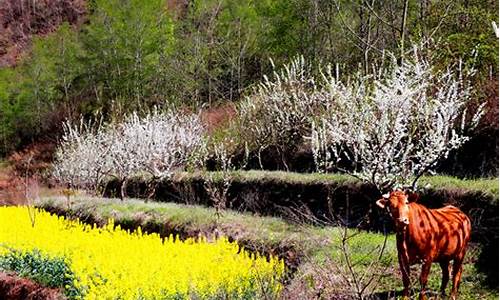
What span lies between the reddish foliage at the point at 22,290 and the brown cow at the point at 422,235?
5.45 meters

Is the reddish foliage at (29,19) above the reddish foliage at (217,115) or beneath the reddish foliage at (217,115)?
above

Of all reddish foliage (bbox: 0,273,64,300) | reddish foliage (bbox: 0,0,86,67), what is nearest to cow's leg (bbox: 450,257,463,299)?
reddish foliage (bbox: 0,273,64,300)

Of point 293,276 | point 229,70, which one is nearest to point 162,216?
point 293,276

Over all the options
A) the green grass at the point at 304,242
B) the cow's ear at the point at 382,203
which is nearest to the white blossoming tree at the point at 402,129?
the green grass at the point at 304,242

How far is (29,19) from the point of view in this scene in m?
63.3

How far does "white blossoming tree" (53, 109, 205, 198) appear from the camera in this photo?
61.0 feet

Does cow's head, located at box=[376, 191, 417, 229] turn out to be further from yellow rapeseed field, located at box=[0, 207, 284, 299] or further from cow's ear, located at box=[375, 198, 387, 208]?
yellow rapeseed field, located at box=[0, 207, 284, 299]

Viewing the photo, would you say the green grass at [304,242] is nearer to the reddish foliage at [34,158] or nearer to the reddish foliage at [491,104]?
the reddish foliage at [491,104]

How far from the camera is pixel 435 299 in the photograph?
243 inches

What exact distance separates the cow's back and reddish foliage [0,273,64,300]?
5.57 metres

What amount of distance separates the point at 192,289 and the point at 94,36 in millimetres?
31246

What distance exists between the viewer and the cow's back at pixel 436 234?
18.0ft

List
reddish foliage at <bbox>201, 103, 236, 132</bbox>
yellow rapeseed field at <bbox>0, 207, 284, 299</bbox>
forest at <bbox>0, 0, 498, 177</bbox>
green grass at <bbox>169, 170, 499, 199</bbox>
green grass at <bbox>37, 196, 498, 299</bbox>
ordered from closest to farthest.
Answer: green grass at <bbox>37, 196, 498, 299</bbox> < yellow rapeseed field at <bbox>0, 207, 284, 299</bbox> < green grass at <bbox>169, 170, 499, 199</bbox> < forest at <bbox>0, 0, 498, 177</bbox> < reddish foliage at <bbox>201, 103, 236, 132</bbox>

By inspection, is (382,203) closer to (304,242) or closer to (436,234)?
(436,234)
